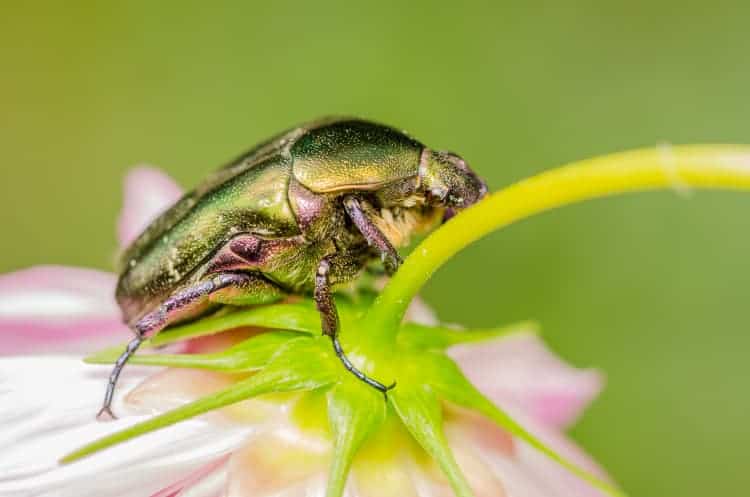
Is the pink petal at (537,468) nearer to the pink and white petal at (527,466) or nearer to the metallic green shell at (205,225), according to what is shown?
the pink and white petal at (527,466)

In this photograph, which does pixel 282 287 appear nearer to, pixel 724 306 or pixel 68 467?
pixel 68 467

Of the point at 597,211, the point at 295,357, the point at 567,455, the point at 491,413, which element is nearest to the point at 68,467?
the point at 295,357

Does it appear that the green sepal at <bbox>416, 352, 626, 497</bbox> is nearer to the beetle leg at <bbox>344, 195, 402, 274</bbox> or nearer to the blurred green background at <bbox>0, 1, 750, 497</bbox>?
the beetle leg at <bbox>344, 195, 402, 274</bbox>

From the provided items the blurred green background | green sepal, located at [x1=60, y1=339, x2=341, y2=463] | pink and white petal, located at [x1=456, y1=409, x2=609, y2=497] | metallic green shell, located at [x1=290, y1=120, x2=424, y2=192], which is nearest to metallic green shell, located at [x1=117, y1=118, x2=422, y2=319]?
metallic green shell, located at [x1=290, y1=120, x2=424, y2=192]

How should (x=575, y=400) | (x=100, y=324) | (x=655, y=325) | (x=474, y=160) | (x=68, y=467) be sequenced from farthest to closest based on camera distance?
(x=474, y=160)
(x=655, y=325)
(x=575, y=400)
(x=100, y=324)
(x=68, y=467)

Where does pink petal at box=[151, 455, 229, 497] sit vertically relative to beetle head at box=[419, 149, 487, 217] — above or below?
below

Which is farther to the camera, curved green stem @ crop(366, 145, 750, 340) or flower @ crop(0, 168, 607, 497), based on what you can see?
flower @ crop(0, 168, 607, 497)

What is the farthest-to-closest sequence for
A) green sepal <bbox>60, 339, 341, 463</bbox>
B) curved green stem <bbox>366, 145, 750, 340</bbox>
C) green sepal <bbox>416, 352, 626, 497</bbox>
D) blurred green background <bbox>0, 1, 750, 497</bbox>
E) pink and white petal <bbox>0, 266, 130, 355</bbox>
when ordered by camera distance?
blurred green background <bbox>0, 1, 750, 497</bbox> < pink and white petal <bbox>0, 266, 130, 355</bbox> < green sepal <bbox>416, 352, 626, 497</bbox> < green sepal <bbox>60, 339, 341, 463</bbox> < curved green stem <bbox>366, 145, 750, 340</bbox>
